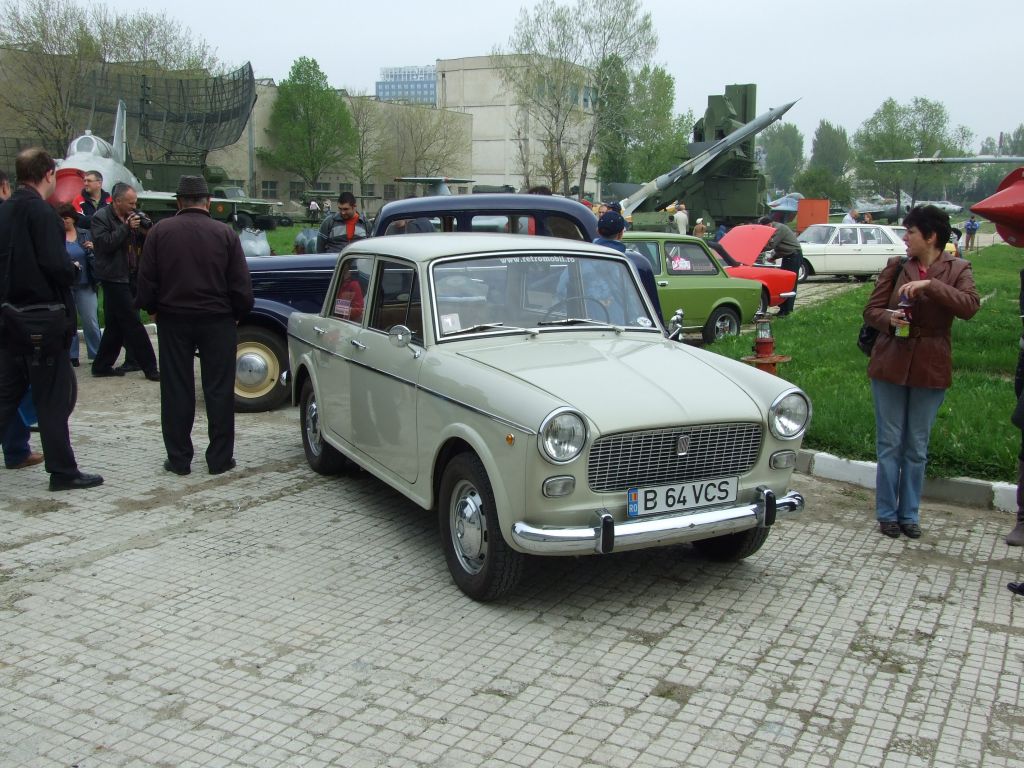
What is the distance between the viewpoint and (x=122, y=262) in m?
10.0

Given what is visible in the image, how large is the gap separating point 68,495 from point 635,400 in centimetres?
410

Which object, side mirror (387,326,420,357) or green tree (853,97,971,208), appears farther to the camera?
green tree (853,97,971,208)

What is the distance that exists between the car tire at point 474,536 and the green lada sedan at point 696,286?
8510 mm

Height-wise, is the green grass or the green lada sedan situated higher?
the green lada sedan

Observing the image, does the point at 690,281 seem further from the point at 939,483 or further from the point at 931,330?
the point at 931,330

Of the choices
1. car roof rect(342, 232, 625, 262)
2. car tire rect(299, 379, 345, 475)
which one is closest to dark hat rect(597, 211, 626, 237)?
car roof rect(342, 232, 625, 262)

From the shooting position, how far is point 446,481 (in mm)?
4816

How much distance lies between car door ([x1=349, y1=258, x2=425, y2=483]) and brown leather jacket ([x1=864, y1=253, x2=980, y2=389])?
2.80 meters

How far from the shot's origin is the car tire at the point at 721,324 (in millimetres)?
13445

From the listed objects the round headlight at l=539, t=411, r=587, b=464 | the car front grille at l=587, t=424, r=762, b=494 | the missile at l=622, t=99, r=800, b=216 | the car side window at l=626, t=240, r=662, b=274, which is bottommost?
the car front grille at l=587, t=424, r=762, b=494

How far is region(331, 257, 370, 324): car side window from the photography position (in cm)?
618

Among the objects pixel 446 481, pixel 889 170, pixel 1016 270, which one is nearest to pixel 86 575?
pixel 446 481

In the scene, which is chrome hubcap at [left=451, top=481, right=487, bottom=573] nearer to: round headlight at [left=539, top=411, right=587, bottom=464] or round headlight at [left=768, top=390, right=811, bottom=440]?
round headlight at [left=539, top=411, right=587, bottom=464]

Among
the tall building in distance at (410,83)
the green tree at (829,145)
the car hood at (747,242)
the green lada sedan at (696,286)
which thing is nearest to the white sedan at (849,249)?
the car hood at (747,242)
